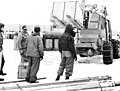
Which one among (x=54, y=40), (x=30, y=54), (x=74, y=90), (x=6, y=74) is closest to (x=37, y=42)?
(x=30, y=54)

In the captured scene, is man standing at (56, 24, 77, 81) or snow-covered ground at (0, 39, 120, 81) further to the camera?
snow-covered ground at (0, 39, 120, 81)

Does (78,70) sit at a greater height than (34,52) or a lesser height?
lesser

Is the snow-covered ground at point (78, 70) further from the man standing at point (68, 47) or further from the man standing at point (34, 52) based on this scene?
the man standing at point (34, 52)

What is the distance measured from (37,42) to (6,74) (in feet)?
8.73

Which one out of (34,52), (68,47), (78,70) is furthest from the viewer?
(78,70)

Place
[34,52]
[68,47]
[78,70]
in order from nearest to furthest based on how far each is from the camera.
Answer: [34,52] < [68,47] < [78,70]

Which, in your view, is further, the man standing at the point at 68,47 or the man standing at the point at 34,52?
the man standing at the point at 68,47

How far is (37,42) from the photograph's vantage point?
25.8 feet

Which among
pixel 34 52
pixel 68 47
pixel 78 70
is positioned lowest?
pixel 78 70

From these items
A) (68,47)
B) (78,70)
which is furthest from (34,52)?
(78,70)

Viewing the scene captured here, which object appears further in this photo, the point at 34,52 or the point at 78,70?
the point at 78,70

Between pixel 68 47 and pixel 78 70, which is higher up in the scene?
pixel 68 47

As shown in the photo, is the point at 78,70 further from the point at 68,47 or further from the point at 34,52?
the point at 34,52

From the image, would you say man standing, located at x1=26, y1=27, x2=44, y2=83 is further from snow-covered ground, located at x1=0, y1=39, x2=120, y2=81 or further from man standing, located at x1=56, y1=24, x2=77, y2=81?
snow-covered ground, located at x1=0, y1=39, x2=120, y2=81
